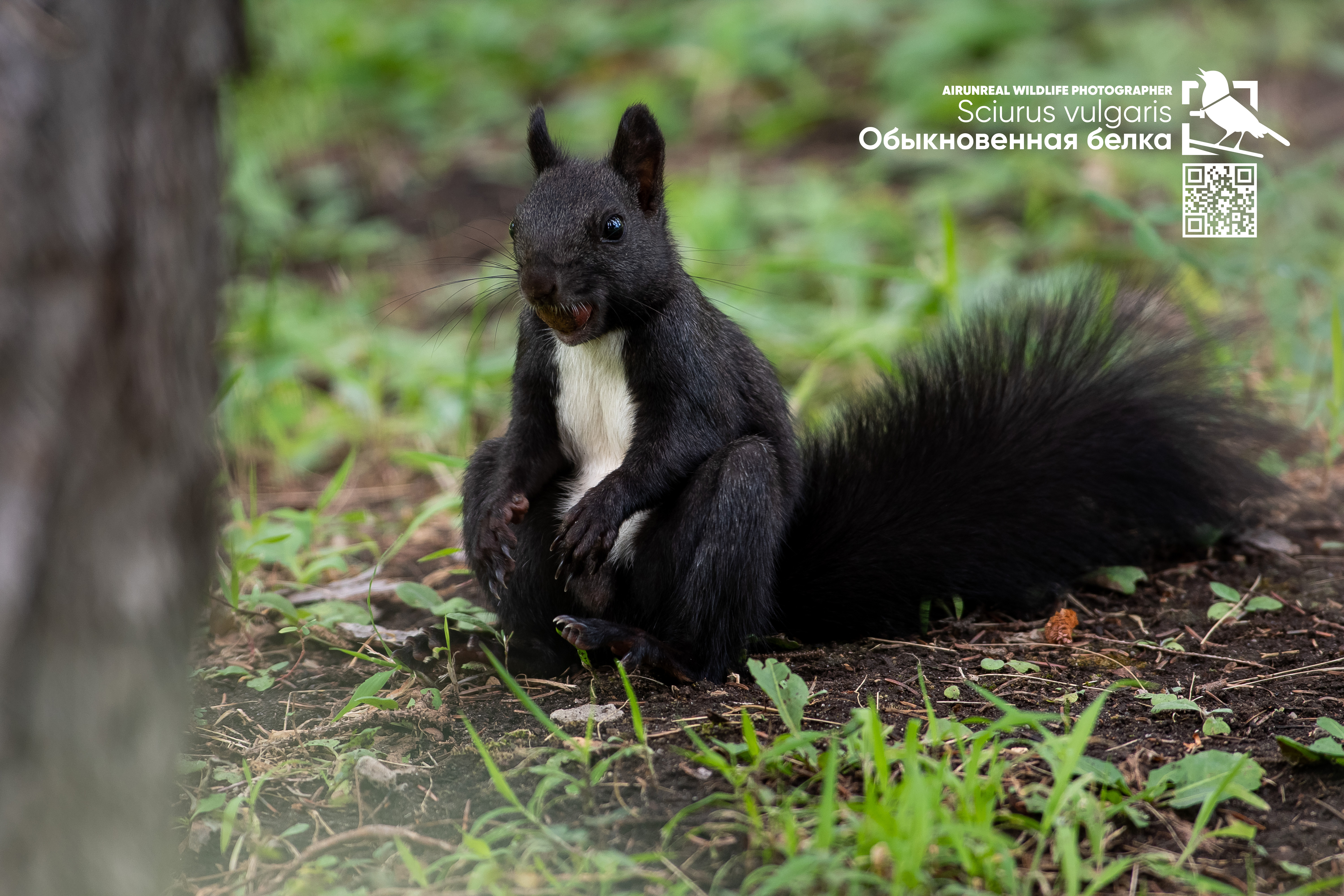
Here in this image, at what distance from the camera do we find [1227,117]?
521 cm

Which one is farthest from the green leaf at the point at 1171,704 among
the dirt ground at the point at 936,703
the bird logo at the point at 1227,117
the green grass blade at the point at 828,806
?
the bird logo at the point at 1227,117

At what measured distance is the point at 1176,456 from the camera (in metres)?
2.61

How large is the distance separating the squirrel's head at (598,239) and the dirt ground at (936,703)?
75cm

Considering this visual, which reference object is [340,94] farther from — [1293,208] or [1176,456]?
[1176,456]

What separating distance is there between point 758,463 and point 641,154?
0.70 meters

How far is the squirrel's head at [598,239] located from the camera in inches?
88.4

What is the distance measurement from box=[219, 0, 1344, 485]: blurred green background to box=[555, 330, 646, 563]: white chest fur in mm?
270

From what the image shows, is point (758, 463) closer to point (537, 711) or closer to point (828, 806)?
point (537, 711)

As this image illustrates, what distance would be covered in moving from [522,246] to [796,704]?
103 centimetres

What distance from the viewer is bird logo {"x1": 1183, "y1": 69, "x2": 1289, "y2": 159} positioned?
16.4 feet

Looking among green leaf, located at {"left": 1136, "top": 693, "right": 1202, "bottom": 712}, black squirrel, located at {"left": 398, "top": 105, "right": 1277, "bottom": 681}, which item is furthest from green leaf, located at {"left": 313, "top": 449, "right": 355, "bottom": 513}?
green leaf, located at {"left": 1136, "top": 693, "right": 1202, "bottom": 712}

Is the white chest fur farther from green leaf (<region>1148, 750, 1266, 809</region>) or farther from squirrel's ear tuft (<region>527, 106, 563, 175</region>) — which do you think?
green leaf (<region>1148, 750, 1266, 809</region>)

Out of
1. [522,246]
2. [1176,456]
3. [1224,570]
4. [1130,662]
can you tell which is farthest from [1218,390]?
[522,246]

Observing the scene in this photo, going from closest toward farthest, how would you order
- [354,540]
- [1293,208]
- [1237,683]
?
[1237,683] → [354,540] → [1293,208]
